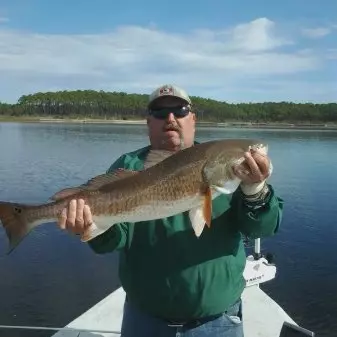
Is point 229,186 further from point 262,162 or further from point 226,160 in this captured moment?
point 262,162

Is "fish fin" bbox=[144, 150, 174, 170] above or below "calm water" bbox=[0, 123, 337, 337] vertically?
above

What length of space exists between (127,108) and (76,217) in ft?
547

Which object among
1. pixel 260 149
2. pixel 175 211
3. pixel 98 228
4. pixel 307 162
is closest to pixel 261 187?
pixel 260 149

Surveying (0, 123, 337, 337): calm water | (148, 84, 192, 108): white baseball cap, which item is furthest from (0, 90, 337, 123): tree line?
(148, 84, 192, 108): white baseball cap

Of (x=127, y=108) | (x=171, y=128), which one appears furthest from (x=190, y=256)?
(x=127, y=108)

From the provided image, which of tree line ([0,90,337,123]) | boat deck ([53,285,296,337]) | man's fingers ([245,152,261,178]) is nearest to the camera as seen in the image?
man's fingers ([245,152,261,178])

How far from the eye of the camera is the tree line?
15200 cm

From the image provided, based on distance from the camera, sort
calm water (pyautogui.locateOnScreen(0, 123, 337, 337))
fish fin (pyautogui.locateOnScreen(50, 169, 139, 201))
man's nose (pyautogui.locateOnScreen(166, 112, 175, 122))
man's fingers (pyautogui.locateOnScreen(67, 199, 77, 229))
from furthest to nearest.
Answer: calm water (pyautogui.locateOnScreen(0, 123, 337, 337))
man's nose (pyautogui.locateOnScreen(166, 112, 175, 122))
fish fin (pyautogui.locateOnScreen(50, 169, 139, 201))
man's fingers (pyautogui.locateOnScreen(67, 199, 77, 229))

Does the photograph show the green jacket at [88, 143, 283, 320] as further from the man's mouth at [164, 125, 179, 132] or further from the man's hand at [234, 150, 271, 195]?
the man's mouth at [164, 125, 179, 132]

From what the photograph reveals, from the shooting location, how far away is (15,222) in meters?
3.42

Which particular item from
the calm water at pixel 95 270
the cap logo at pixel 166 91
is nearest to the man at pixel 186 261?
the cap logo at pixel 166 91

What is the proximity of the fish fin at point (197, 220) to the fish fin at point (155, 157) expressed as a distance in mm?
478

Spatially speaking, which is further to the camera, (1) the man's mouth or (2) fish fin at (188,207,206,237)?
(1) the man's mouth

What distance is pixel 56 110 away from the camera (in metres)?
177
